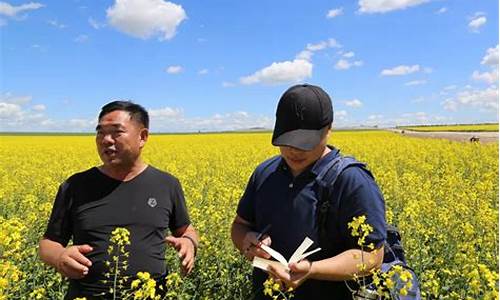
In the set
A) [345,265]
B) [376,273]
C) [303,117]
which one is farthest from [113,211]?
[376,273]

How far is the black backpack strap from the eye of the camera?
6.29ft

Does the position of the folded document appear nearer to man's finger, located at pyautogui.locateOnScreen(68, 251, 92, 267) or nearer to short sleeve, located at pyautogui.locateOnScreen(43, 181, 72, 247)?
man's finger, located at pyautogui.locateOnScreen(68, 251, 92, 267)

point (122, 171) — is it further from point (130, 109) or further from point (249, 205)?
point (249, 205)

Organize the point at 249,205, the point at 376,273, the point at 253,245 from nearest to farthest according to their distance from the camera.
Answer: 1. the point at 376,273
2. the point at 253,245
3. the point at 249,205

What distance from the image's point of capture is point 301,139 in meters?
1.95

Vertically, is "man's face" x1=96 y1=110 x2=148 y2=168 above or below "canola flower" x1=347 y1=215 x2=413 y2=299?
above

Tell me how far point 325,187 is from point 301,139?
0.22 meters

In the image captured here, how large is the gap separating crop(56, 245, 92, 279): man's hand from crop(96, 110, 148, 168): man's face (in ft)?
1.50

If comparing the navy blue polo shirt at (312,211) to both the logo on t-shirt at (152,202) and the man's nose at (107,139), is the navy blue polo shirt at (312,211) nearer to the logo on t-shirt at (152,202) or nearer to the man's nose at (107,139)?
the logo on t-shirt at (152,202)

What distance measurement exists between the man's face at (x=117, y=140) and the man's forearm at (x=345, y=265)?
3.91ft

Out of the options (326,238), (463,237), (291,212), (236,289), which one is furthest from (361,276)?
(463,237)

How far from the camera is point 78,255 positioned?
7.36 feet

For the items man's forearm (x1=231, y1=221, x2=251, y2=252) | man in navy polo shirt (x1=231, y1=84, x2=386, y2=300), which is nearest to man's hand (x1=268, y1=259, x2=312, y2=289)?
man in navy polo shirt (x1=231, y1=84, x2=386, y2=300)

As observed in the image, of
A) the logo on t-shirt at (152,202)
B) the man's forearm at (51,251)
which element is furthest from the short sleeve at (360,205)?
the man's forearm at (51,251)
